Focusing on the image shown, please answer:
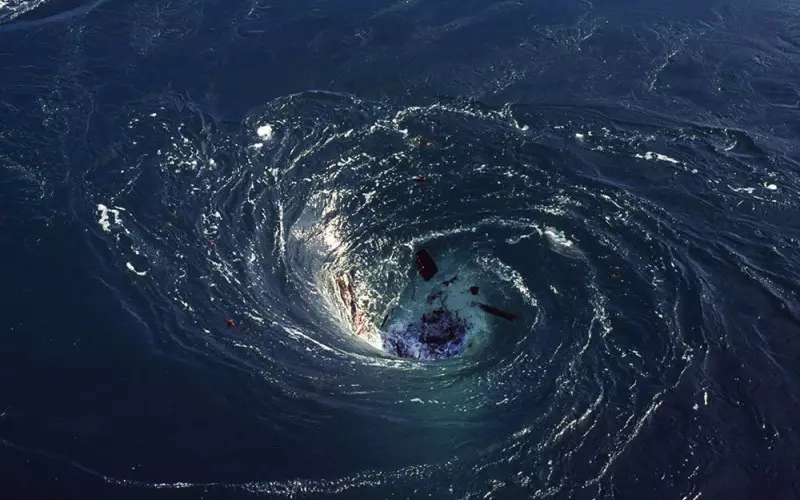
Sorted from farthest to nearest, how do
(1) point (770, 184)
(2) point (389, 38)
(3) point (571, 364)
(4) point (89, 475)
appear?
(2) point (389, 38) → (1) point (770, 184) → (3) point (571, 364) → (4) point (89, 475)

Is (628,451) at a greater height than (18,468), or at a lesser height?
lesser

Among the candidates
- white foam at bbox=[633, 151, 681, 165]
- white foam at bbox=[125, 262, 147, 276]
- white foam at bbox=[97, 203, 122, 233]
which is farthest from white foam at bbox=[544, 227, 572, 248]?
white foam at bbox=[97, 203, 122, 233]

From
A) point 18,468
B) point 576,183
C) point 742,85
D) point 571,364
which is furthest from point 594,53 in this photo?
point 18,468

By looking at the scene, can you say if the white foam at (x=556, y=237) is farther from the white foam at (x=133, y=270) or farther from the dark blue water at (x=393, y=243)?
the white foam at (x=133, y=270)

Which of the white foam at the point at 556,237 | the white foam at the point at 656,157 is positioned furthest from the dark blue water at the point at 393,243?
the white foam at the point at 656,157

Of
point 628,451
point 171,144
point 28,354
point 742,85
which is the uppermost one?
point 171,144

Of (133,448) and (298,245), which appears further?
(298,245)

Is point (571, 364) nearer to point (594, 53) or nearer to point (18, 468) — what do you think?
point (18, 468)

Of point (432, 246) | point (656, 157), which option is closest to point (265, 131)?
point (432, 246)
